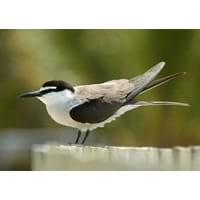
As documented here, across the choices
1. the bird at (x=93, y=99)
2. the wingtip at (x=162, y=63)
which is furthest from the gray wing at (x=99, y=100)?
the wingtip at (x=162, y=63)

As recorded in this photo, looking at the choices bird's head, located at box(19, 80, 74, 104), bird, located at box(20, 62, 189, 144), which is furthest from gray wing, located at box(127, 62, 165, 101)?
bird's head, located at box(19, 80, 74, 104)

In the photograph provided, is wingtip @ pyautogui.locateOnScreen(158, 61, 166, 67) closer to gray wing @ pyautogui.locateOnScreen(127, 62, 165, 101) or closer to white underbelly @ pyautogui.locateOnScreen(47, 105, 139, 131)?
gray wing @ pyautogui.locateOnScreen(127, 62, 165, 101)

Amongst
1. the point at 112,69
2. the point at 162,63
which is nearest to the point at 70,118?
the point at 112,69
